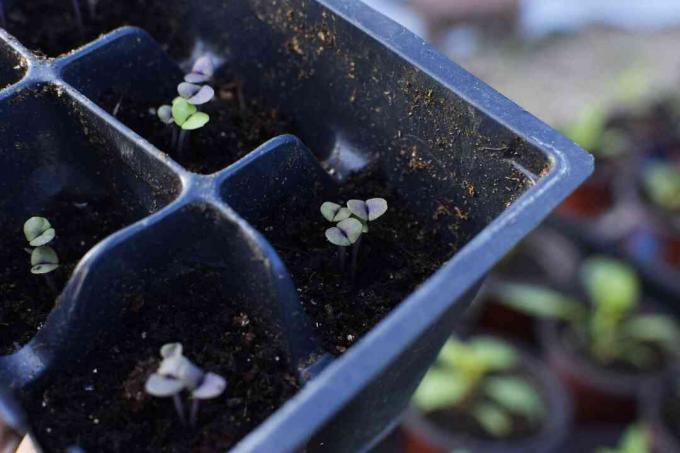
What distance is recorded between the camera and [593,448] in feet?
7.01

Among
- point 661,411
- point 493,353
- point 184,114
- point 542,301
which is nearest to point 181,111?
point 184,114

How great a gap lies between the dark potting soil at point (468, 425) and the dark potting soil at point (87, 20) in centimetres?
120

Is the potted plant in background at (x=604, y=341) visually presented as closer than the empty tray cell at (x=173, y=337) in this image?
No

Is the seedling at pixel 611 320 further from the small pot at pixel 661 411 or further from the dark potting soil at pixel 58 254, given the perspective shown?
the dark potting soil at pixel 58 254

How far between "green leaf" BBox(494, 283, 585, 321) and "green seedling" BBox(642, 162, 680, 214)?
0.53 m

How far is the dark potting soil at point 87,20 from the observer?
3.80 ft

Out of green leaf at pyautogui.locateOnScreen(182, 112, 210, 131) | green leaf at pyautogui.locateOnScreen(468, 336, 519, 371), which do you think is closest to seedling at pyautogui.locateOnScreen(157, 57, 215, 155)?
green leaf at pyautogui.locateOnScreen(182, 112, 210, 131)

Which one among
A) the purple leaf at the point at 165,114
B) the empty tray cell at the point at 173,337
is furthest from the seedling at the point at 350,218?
→ the purple leaf at the point at 165,114

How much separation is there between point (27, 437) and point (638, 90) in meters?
2.60

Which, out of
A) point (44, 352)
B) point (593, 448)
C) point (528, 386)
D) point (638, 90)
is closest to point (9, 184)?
point (44, 352)

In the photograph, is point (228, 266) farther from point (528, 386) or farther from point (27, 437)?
point (528, 386)

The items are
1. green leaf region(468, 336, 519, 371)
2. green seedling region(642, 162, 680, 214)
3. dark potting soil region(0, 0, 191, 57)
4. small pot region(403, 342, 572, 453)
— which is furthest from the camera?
green seedling region(642, 162, 680, 214)

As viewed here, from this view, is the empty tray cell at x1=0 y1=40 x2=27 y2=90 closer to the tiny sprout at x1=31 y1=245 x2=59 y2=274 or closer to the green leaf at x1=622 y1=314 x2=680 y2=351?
the tiny sprout at x1=31 y1=245 x2=59 y2=274

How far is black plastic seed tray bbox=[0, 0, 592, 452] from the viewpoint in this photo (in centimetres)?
78
